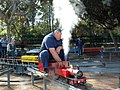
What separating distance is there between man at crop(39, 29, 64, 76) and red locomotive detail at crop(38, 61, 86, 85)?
13 cm

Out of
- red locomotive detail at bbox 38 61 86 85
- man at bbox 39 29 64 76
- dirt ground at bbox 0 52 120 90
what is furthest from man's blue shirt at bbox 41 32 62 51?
dirt ground at bbox 0 52 120 90

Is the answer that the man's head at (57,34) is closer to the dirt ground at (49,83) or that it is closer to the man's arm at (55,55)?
the man's arm at (55,55)

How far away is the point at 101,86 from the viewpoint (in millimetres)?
9695

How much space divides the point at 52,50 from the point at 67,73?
2.59ft

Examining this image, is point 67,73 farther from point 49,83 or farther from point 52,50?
point 49,83

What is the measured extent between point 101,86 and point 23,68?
332cm

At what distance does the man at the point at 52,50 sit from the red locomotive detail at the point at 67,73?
13cm

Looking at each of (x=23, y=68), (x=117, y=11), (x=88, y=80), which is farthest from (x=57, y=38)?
(x=117, y=11)

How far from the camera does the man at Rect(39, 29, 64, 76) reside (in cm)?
734

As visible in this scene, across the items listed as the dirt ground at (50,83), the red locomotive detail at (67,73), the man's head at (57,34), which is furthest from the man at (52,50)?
the dirt ground at (50,83)

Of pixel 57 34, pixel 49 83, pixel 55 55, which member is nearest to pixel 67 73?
pixel 55 55

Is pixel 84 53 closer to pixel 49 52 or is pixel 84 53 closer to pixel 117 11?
pixel 117 11

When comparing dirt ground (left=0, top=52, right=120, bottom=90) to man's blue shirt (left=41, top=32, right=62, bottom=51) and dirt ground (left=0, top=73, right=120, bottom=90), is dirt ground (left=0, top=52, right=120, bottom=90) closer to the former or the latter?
dirt ground (left=0, top=73, right=120, bottom=90)

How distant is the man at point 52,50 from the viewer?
24.1 ft
